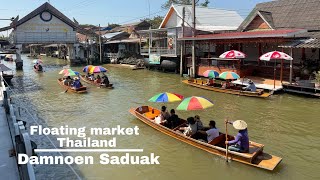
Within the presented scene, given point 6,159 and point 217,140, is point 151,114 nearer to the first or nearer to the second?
point 217,140

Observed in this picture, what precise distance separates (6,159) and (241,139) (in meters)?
6.91

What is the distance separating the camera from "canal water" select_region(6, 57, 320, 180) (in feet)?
31.8

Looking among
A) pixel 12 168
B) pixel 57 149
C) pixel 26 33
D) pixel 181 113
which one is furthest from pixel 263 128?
pixel 26 33

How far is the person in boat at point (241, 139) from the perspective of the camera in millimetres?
9602

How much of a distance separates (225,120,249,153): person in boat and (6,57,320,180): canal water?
508 mm

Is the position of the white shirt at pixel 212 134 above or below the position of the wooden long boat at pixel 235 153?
above

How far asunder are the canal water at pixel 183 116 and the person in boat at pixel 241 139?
0.51m

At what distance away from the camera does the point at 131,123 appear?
14.9 meters

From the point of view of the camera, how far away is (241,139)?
973cm

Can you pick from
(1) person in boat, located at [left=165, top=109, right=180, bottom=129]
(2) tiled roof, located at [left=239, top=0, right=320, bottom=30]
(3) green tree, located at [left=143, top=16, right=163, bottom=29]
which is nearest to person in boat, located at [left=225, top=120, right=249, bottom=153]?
(1) person in boat, located at [left=165, top=109, right=180, bottom=129]

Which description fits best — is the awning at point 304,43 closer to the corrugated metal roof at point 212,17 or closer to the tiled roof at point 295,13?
the tiled roof at point 295,13

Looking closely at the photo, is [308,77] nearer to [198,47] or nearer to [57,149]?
[198,47]

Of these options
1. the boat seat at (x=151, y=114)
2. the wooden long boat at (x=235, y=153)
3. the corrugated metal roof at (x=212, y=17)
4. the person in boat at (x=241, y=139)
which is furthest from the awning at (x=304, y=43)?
the corrugated metal roof at (x=212, y=17)

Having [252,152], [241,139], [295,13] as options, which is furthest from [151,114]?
[295,13]
